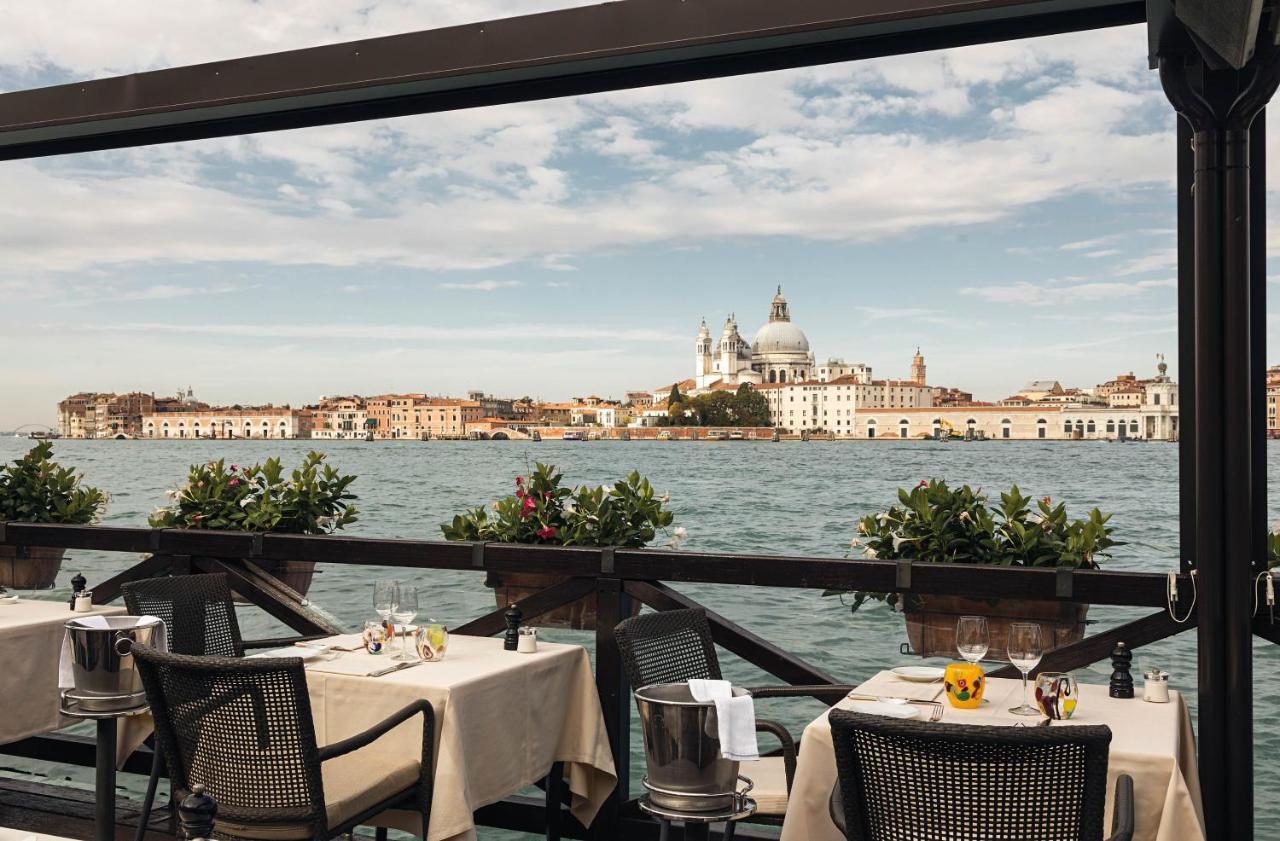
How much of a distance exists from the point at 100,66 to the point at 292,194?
2497cm

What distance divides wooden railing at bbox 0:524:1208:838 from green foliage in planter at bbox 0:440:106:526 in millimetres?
306

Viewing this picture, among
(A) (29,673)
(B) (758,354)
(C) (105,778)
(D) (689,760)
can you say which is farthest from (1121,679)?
(B) (758,354)

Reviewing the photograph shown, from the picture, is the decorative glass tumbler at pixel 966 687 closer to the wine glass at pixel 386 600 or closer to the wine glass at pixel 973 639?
the wine glass at pixel 973 639

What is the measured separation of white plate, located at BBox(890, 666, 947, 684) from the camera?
9.94 feet

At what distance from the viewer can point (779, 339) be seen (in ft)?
130

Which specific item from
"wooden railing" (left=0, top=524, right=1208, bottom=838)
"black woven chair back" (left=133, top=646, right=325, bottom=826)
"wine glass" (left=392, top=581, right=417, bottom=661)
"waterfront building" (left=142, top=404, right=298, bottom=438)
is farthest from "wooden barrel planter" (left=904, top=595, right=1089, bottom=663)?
"waterfront building" (left=142, top=404, right=298, bottom=438)

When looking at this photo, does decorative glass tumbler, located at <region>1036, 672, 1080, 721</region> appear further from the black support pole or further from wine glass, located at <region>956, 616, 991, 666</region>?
the black support pole

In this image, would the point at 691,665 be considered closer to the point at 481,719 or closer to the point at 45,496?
the point at 481,719

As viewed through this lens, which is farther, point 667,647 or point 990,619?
point 990,619

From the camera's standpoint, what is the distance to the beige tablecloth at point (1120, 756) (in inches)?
89.9

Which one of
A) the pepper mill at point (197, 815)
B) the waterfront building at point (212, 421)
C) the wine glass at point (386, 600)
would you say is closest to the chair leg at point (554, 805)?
the wine glass at point (386, 600)

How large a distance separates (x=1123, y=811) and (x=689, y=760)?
2.63 ft

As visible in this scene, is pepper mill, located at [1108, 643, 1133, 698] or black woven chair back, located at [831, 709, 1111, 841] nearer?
black woven chair back, located at [831, 709, 1111, 841]

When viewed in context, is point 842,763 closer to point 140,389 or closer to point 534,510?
point 534,510
